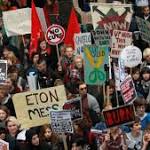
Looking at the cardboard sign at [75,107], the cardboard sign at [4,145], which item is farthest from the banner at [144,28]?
the cardboard sign at [4,145]

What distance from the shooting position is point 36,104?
12.6 meters

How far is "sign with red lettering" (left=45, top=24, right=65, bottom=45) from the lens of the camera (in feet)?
52.2

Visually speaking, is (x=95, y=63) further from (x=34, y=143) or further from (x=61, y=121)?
(x=34, y=143)

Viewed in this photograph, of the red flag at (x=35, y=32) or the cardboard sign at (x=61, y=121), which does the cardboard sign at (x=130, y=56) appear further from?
the cardboard sign at (x=61, y=121)

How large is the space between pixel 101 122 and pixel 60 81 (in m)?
1.55

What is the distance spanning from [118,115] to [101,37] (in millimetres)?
3698

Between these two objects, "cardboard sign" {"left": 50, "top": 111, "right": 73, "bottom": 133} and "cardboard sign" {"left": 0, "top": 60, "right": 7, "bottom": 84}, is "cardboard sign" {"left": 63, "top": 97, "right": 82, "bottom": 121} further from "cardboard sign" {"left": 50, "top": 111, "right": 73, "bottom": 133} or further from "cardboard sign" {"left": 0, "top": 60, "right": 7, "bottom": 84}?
"cardboard sign" {"left": 0, "top": 60, "right": 7, "bottom": 84}

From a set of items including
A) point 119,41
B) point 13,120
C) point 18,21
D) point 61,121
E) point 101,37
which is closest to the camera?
point 61,121

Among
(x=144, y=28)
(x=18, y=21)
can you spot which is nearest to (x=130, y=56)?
(x=144, y=28)

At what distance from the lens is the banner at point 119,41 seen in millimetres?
15102

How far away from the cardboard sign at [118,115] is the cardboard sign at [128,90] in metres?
0.64

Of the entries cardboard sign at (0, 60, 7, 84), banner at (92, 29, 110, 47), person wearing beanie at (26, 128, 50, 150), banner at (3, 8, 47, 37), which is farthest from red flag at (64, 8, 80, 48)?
person wearing beanie at (26, 128, 50, 150)

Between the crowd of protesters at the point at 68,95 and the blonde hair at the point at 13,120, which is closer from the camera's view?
the crowd of protesters at the point at 68,95

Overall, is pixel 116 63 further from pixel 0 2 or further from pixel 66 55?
pixel 0 2
